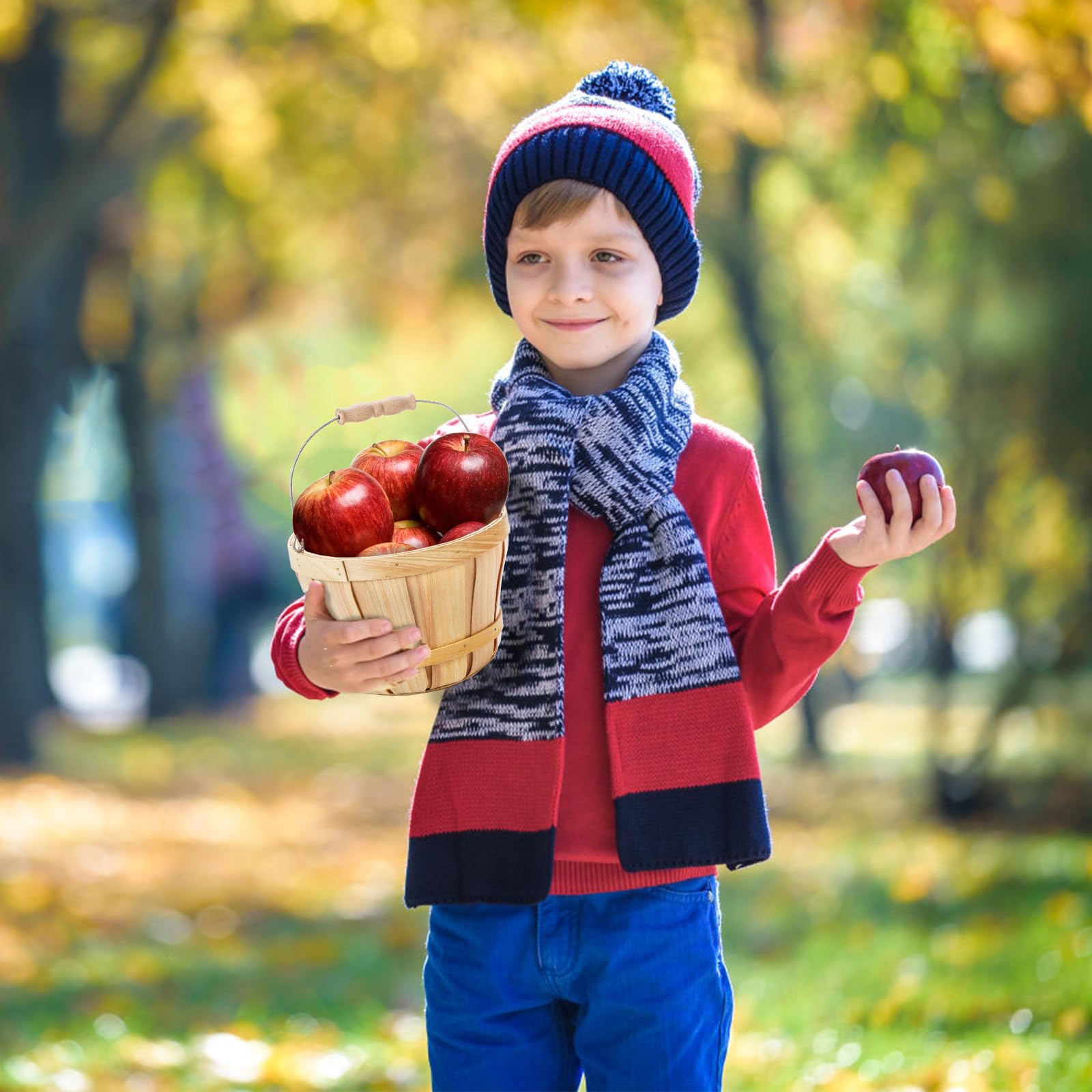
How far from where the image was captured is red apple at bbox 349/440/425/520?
7.80ft

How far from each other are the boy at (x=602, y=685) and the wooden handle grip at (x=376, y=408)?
158mm

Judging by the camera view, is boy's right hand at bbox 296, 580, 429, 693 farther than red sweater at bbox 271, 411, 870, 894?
No

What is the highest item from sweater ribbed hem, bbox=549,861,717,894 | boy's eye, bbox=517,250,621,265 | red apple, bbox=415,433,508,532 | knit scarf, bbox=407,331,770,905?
boy's eye, bbox=517,250,621,265

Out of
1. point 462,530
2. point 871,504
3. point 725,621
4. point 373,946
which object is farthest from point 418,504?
point 373,946

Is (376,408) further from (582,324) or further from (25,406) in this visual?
(25,406)

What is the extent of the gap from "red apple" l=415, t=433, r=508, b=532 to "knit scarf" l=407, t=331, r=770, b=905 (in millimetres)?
132

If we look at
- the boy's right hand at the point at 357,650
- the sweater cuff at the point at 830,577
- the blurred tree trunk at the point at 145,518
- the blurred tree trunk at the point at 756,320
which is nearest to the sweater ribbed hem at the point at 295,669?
the boy's right hand at the point at 357,650

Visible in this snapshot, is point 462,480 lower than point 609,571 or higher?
higher

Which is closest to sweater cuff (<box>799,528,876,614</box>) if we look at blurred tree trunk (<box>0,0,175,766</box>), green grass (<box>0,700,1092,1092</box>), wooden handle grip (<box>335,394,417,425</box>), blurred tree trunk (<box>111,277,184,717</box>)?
wooden handle grip (<box>335,394,417,425</box>)

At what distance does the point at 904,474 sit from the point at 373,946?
15.4 feet

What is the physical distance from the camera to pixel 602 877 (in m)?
2.34

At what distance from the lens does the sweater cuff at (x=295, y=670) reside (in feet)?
7.82

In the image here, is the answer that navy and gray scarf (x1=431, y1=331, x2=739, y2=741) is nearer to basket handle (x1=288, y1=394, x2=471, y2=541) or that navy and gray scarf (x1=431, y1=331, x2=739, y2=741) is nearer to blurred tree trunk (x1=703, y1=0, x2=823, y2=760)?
basket handle (x1=288, y1=394, x2=471, y2=541)

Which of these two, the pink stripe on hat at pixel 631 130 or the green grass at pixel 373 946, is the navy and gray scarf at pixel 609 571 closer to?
the pink stripe on hat at pixel 631 130
